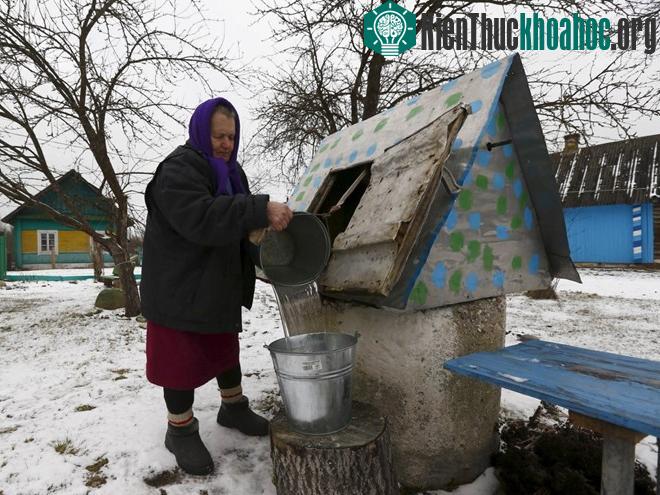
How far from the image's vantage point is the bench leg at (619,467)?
1.55m

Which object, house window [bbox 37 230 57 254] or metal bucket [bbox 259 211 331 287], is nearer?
metal bucket [bbox 259 211 331 287]

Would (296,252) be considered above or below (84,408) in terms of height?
above

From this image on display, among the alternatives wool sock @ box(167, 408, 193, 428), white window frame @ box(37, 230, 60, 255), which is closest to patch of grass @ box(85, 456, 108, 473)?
wool sock @ box(167, 408, 193, 428)

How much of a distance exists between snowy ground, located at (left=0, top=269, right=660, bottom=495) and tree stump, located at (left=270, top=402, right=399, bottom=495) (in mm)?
415

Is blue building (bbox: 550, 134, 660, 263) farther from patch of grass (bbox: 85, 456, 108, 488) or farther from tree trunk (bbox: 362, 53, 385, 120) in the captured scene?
patch of grass (bbox: 85, 456, 108, 488)

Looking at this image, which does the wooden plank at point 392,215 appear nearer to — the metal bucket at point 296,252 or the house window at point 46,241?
the metal bucket at point 296,252

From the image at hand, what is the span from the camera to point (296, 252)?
2498 mm

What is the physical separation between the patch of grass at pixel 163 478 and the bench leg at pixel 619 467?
2.02 m

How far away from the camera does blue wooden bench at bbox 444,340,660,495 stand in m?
1.37

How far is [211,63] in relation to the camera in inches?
253

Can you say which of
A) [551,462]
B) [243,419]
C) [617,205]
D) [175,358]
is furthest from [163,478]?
[617,205]

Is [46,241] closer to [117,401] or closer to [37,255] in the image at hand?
[37,255]

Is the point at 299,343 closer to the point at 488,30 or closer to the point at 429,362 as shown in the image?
the point at 429,362

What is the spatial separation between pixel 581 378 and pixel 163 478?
2.13 meters
